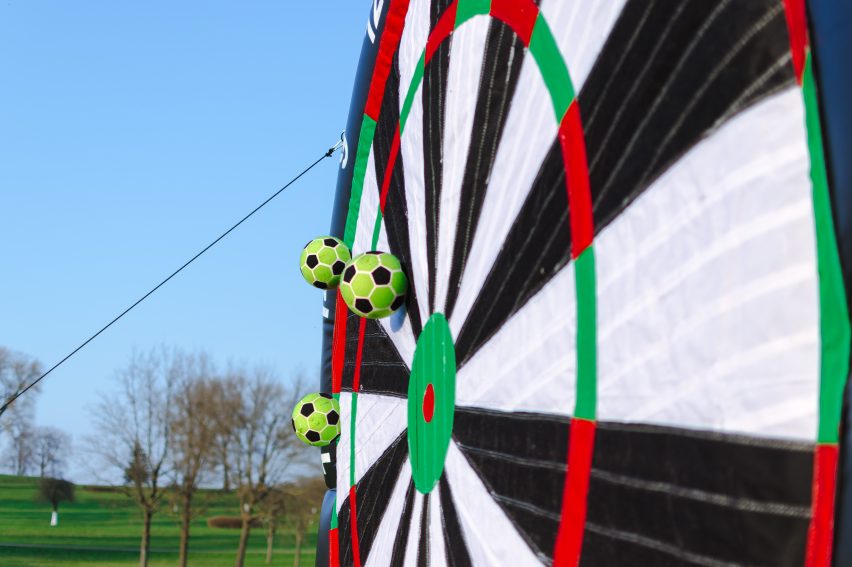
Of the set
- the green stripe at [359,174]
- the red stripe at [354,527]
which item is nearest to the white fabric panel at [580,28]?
the green stripe at [359,174]

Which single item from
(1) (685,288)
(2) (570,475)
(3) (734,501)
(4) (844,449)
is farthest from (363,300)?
(4) (844,449)

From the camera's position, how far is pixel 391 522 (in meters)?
3.28

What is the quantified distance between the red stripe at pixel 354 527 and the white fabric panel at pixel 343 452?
0.08 m

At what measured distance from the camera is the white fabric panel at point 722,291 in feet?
4.50

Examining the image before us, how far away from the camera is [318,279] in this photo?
382cm

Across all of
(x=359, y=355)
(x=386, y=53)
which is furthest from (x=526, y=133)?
(x=359, y=355)

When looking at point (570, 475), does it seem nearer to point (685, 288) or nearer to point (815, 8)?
point (685, 288)

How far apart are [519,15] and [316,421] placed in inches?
86.8

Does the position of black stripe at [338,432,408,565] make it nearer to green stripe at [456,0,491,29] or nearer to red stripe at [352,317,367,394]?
red stripe at [352,317,367,394]

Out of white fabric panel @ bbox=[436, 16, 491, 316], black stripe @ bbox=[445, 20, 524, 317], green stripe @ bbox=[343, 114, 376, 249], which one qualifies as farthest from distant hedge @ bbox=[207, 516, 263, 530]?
black stripe @ bbox=[445, 20, 524, 317]

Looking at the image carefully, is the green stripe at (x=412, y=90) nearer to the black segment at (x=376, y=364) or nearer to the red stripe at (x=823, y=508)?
the black segment at (x=376, y=364)

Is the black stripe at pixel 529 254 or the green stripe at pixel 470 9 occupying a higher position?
the green stripe at pixel 470 9

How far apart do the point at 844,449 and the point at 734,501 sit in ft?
0.78

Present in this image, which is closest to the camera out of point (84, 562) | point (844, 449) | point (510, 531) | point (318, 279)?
point (844, 449)
